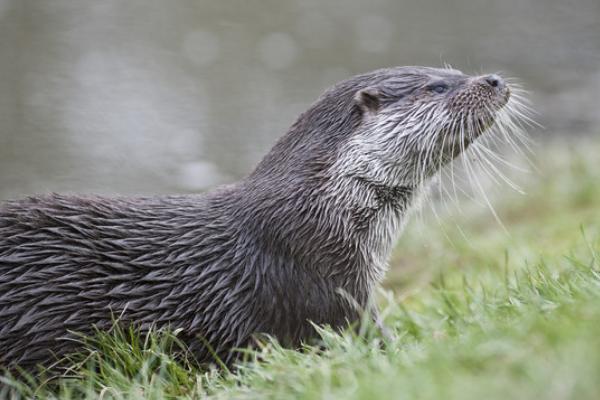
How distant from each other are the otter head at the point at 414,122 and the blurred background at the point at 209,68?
428 cm

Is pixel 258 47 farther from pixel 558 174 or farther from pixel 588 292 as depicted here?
pixel 588 292

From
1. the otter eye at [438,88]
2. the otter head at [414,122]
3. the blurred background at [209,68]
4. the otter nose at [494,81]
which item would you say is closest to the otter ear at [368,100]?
the otter head at [414,122]

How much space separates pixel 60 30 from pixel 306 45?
2795 mm

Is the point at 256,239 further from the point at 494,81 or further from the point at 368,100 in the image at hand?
the point at 494,81

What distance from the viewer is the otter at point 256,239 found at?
11.4 ft

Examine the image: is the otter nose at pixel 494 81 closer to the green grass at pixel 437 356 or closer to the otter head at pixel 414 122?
the otter head at pixel 414 122

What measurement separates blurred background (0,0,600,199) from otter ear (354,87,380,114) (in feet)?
14.2

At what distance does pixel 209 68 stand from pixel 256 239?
23.5 ft

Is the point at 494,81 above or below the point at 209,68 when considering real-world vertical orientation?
below

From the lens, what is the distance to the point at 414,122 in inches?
152

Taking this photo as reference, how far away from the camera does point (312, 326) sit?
356cm

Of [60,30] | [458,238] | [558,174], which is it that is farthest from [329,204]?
[60,30]

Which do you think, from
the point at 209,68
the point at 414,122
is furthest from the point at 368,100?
the point at 209,68

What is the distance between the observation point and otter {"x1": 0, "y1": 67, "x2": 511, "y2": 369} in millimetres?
3480
